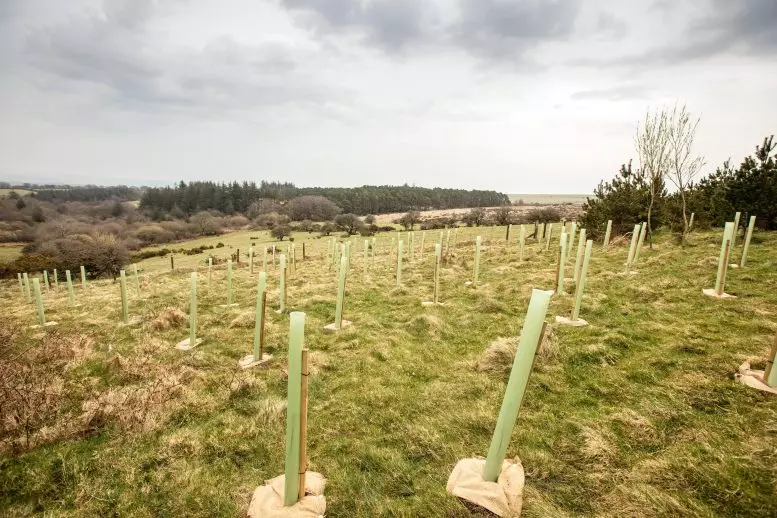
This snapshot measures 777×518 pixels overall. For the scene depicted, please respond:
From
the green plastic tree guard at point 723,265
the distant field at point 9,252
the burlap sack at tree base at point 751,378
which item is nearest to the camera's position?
the burlap sack at tree base at point 751,378

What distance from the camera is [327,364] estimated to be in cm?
678

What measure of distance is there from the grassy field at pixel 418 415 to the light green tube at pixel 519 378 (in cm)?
50

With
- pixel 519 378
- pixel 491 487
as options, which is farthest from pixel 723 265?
pixel 491 487

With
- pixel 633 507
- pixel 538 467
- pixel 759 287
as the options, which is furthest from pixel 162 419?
pixel 759 287

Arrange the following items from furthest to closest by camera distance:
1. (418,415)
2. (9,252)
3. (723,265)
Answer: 1. (9,252)
2. (723,265)
3. (418,415)

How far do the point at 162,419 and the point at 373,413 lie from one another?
2973mm

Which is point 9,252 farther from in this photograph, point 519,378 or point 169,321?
point 519,378

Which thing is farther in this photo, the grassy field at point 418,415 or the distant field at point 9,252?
the distant field at point 9,252

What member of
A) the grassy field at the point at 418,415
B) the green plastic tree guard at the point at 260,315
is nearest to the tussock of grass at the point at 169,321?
the grassy field at the point at 418,415

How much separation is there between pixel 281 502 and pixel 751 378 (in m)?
5.72

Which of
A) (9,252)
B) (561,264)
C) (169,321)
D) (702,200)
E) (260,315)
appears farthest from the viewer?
(9,252)

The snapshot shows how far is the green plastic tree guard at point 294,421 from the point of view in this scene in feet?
10.5

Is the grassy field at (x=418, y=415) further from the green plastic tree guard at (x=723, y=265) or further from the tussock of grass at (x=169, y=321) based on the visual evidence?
the tussock of grass at (x=169, y=321)

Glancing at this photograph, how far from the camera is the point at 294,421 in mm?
3266
